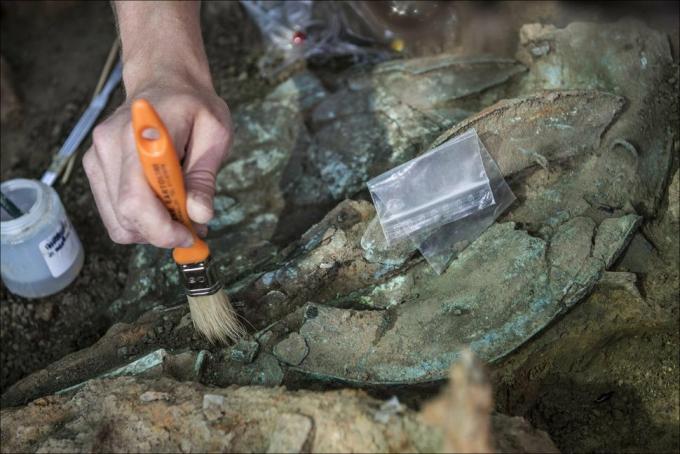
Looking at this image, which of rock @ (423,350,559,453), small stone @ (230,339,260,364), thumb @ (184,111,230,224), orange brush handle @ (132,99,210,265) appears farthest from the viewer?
small stone @ (230,339,260,364)

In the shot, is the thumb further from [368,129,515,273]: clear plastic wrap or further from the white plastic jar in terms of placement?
the white plastic jar

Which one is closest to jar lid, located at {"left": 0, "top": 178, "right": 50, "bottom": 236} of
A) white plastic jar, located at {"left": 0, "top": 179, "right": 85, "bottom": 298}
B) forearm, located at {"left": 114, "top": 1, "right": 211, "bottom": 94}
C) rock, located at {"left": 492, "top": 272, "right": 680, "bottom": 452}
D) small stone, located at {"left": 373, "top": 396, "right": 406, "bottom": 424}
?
white plastic jar, located at {"left": 0, "top": 179, "right": 85, "bottom": 298}

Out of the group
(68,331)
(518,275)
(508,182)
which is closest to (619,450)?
(518,275)

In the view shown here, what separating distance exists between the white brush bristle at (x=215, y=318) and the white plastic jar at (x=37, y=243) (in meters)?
0.79

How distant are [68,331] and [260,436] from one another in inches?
49.5

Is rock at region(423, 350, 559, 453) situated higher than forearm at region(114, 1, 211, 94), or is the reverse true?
forearm at region(114, 1, 211, 94)

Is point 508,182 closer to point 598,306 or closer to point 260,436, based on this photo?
point 598,306

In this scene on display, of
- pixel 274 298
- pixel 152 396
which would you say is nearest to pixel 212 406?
pixel 152 396

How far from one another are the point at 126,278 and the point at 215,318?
34.5 inches

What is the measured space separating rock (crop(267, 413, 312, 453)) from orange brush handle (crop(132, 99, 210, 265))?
1.55ft

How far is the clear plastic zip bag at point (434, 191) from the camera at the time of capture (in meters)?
2.02

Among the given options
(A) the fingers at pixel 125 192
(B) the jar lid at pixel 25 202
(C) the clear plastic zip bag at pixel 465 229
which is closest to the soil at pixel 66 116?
(B) the jar lid at pixel 25 202

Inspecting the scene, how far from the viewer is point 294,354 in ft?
6.04

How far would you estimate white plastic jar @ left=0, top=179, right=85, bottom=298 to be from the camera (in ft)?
7.81
